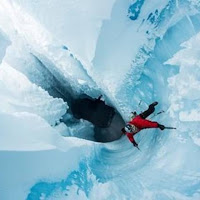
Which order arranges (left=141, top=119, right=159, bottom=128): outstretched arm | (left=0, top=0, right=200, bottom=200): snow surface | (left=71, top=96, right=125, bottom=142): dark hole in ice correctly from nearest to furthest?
(left=0, top=0, right=200, bottom=200): snow surface → (left=141, top=119, right=159, bottom=128): outstretched arm → (left=71, top=96, right=125, bottom=142): dark hole in ice

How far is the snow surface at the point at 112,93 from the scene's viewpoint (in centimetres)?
350

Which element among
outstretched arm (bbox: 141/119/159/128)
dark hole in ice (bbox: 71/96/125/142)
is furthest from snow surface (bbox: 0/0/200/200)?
dark hole in ice (bbox: 71/96/125/142)

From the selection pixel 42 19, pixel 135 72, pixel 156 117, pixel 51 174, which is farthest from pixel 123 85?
pixel 51 174

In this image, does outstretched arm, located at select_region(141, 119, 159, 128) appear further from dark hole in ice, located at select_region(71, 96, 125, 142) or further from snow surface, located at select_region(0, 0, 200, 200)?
dark hole in ice, located at select_region(71, 96, 125, 142)

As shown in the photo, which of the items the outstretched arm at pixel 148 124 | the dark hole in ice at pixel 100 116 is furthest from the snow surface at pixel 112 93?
the dark hole in ice at pixel 100 116

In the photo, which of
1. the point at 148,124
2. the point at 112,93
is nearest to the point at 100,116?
the point at 112,93

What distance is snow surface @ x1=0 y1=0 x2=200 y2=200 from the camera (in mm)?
3504

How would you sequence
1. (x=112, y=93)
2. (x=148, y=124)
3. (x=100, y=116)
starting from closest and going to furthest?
(x=148, y=124) → (x=112, y=93) → (x=100, y=116)

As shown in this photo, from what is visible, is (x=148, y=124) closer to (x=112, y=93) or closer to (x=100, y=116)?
(x=112, y=93)

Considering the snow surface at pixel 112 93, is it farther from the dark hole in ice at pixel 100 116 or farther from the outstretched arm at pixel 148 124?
the dark hole in ice at pixel 100 116

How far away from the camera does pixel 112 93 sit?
4.98 meters

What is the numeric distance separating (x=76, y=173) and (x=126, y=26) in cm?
228

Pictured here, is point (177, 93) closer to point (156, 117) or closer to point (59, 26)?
point (156, 117)

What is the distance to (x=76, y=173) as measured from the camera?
3799 millimetres
